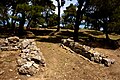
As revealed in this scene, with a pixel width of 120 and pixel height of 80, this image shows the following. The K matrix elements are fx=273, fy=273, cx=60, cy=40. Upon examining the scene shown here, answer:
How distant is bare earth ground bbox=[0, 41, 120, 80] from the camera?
1772 cm

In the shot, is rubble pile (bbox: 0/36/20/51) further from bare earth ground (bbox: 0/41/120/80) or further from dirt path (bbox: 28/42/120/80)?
dirt path (bbox: 28/42/120/80)

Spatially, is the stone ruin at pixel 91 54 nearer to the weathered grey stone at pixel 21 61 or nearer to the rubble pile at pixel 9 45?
the rubble pile at pixel 9 45

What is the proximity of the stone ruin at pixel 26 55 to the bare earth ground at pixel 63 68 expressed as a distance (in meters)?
0.38

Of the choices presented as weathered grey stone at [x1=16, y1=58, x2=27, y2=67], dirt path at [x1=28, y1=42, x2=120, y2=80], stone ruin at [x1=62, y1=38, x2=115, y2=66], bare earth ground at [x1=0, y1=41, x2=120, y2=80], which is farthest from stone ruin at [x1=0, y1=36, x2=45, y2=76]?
stone ruin at [x1=62, y1=38, x2=115, y2=66]

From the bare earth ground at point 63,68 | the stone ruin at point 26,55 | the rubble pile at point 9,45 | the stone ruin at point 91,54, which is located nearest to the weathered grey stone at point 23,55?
the stone ruin at point 26,55

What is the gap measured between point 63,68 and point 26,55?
9.32ft

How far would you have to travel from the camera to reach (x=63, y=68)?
782 inches

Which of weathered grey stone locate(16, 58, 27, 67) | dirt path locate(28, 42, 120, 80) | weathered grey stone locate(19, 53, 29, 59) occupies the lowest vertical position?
dirt path locate(28, 42, 120, 80)

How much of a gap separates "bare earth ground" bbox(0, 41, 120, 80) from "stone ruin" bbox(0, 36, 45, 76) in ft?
1.26

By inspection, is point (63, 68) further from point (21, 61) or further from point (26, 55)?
point (21, 61)

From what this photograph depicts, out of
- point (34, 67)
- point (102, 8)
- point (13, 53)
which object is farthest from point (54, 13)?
point (34, 67)

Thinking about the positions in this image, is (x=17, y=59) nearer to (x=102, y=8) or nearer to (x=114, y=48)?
(x=114, y=48)

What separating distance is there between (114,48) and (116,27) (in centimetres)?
437

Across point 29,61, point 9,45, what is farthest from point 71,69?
point 9,45
